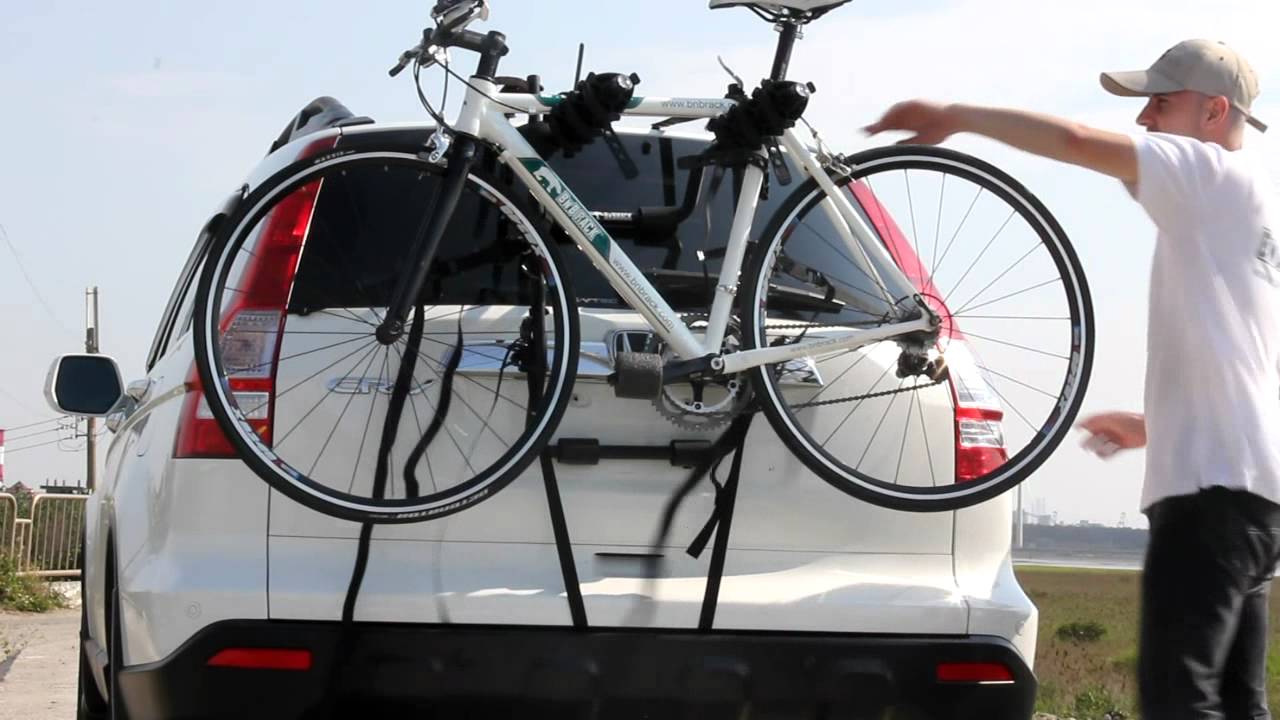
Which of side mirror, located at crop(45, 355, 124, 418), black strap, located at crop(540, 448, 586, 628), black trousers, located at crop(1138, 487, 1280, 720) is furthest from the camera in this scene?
side mirror, located at crop(45, 355, 124, 418)

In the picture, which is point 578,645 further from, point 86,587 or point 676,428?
point 86,587

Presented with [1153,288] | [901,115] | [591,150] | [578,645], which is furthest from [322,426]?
[1153,288]

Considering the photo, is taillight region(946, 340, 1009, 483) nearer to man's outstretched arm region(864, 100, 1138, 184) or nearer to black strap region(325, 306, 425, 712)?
man's outstretched arm region(864, 100, 1138, 184)

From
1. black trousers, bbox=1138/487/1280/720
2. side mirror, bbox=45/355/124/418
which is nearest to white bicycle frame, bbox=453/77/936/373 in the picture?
black trousers, bbox=1138/487/1280/720

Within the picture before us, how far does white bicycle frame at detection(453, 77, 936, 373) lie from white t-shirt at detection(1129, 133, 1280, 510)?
1.00 metres

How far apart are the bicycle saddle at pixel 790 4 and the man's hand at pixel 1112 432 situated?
1.31 metres

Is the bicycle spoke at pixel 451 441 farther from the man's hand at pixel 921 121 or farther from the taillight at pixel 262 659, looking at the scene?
the man's hand at pixel 921 121

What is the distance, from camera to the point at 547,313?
13.7 feet

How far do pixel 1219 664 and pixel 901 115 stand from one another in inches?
53.5

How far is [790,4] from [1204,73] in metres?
1.30

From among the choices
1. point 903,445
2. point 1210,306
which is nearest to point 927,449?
point 903,445

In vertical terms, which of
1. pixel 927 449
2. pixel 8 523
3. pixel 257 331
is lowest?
pixel 8 523

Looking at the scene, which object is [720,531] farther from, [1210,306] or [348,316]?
[1210,306]

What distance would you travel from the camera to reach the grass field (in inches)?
399
